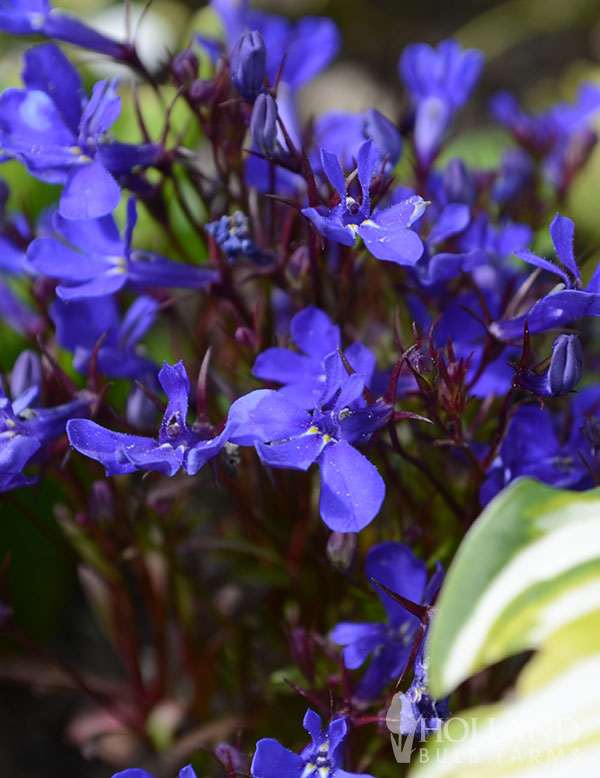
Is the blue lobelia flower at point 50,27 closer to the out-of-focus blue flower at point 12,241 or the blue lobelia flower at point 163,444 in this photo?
the out-of-focus blue flower at point 12,241

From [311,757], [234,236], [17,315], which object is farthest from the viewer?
[17,315]

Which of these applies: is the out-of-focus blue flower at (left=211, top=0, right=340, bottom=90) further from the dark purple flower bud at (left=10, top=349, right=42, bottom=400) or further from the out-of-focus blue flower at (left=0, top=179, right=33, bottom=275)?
the dark purple flower bud at (left=10, top=349, right=42, bottom=400)

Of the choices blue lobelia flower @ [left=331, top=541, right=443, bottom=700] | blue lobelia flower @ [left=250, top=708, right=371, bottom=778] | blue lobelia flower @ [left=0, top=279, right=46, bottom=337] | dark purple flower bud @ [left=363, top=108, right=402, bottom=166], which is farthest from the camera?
blue lobelia flower @ [left=0, top=279, right=46, bottom=337]

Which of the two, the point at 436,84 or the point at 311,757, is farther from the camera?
the point at 436,84

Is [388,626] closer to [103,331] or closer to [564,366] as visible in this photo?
[564,366]

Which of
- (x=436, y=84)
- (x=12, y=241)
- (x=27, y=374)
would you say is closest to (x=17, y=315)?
(x=12, y=241)

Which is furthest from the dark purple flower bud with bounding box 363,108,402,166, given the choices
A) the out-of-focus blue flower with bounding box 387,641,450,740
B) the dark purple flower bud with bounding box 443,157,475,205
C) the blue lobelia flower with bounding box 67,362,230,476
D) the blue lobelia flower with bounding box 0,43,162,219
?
the out-of-focus blue flower with bounding box 387,641,450,740

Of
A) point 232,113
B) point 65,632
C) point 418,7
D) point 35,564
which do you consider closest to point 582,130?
point 232,113
